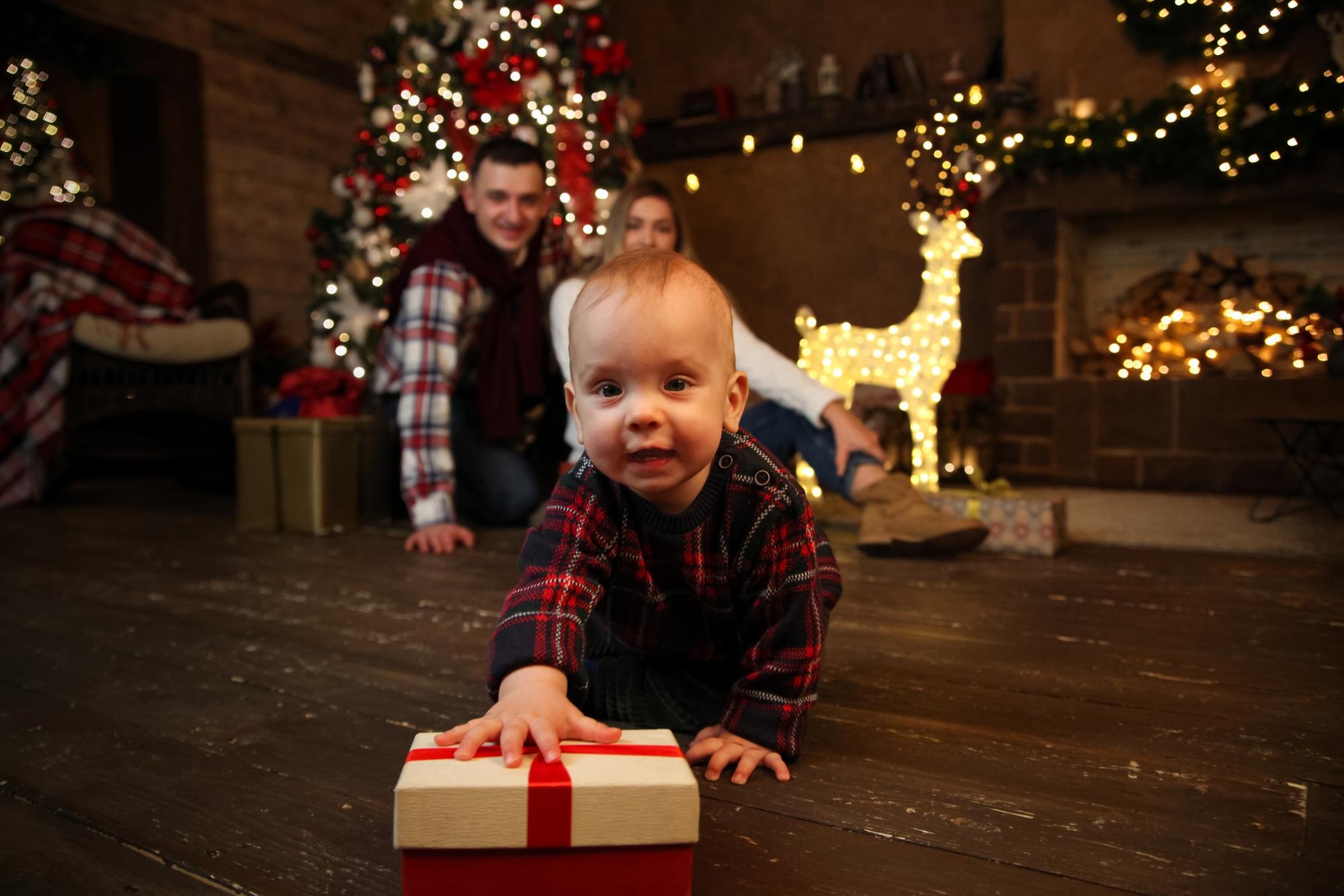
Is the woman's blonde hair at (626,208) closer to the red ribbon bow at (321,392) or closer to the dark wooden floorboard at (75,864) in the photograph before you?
the red ribbon bow at (321,392)

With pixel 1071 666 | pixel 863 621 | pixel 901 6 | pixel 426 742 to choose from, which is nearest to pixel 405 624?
pixel 863 621

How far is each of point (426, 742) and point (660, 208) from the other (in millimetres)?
1644

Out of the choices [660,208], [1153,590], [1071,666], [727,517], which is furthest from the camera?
[660,208]

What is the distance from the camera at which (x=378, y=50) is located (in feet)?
10.9

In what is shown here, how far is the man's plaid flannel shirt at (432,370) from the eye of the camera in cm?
224

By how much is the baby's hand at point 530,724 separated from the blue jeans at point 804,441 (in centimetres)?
140

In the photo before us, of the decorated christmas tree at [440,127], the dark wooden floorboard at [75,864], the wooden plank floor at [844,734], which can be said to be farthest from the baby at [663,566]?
the decorated christmas tree at [440,127]

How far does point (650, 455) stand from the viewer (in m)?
0.75

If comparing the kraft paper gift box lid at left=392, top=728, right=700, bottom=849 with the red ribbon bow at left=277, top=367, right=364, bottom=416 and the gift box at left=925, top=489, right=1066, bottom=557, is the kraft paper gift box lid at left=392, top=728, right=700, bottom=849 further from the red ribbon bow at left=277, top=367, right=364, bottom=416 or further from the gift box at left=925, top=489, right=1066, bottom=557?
the red ribbon bow at left=277, top=367, right=364, bottom=416

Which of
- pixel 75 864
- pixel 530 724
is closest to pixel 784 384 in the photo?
pixel 530 724

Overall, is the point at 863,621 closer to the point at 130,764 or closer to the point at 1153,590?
the point at 1153,590

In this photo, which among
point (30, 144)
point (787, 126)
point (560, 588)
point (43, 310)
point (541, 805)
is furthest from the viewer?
point (787, 126)

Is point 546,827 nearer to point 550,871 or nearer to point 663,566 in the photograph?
point 550,871

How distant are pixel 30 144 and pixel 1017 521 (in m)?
3.70
